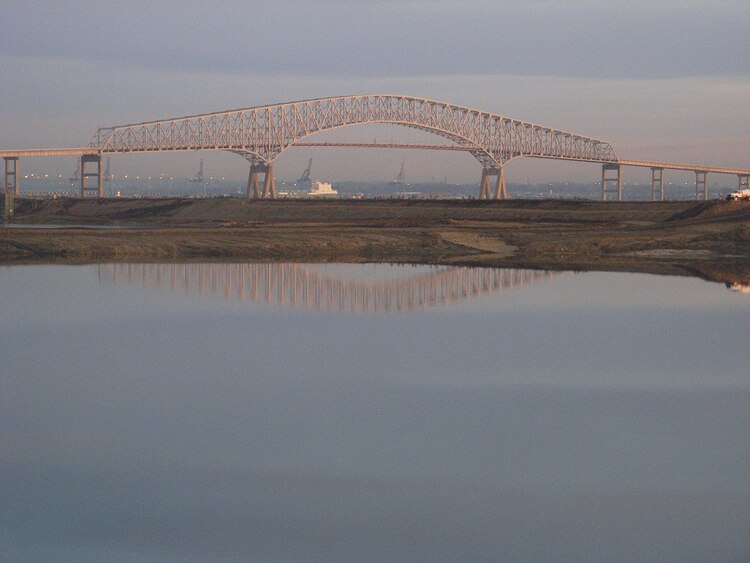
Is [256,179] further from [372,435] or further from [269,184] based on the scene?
[372,435]

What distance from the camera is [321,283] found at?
105 ft

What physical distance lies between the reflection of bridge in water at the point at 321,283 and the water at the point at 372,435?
153 cm

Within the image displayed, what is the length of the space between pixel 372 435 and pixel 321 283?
18.7 meters

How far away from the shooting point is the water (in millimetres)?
10023

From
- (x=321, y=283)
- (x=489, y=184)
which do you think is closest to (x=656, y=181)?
(x=489, y=184)

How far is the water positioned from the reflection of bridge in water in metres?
1.53

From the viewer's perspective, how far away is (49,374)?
17266mm

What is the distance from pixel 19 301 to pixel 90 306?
6.50ft

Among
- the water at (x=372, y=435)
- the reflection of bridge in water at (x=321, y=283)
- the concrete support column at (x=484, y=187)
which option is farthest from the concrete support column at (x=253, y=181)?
the water at (x=372, y=435)

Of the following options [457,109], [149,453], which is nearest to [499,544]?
[149,453]

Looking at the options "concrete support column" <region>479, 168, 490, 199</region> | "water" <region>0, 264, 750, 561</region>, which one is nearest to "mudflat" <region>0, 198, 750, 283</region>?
"water" <region>0, 264, 750, 561</region>

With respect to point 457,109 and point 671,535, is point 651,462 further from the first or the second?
point 457,109

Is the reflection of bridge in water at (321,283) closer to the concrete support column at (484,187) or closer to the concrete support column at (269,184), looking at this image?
the concrete support column at (269,184)

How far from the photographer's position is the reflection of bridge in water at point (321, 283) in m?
27.4
